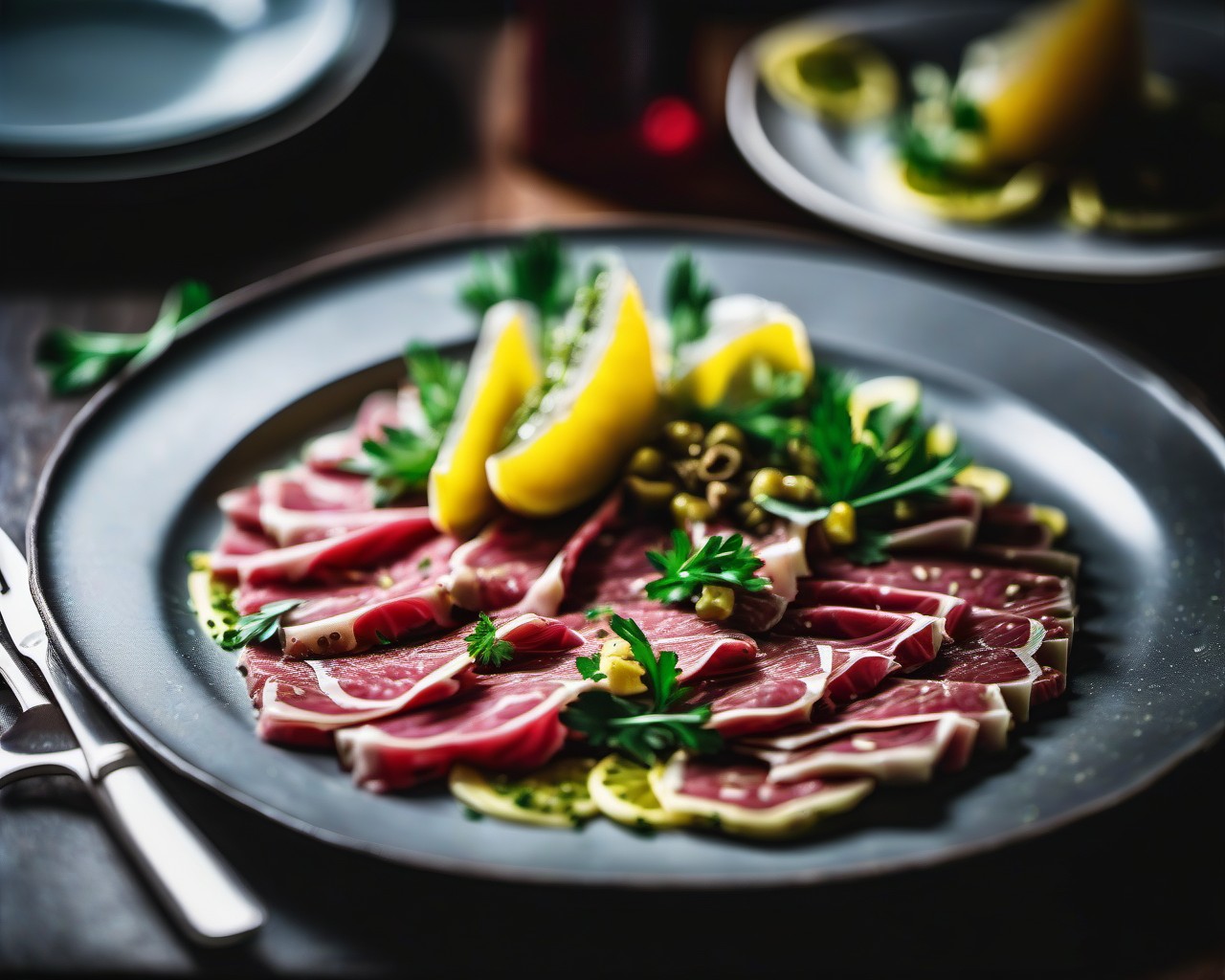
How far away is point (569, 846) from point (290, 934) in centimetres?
40

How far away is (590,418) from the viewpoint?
94.3 inches

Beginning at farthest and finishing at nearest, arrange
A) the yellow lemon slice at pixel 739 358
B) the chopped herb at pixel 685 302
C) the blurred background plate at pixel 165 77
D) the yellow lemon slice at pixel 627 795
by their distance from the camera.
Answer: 1. the blurred background plate at pixel 165 77
2. the chopped herb at pixel 685 302
3. the yellow lemon slice at pixel 739 358
4. the yellow lemon slice at pixel 627 795

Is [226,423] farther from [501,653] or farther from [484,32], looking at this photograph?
[484,32]

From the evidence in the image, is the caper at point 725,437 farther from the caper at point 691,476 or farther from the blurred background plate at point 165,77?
the blurred background plate at point 165,77

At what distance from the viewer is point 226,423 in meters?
2.63

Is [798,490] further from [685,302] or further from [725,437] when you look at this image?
[685,302]

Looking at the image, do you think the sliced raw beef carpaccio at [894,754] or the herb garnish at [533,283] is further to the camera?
the herb garnish at [533,283]

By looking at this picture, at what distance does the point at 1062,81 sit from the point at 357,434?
7.34ft

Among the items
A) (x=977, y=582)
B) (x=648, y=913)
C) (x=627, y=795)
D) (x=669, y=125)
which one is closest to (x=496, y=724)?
(x=627, y=795)

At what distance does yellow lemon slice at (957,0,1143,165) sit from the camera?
3.40m

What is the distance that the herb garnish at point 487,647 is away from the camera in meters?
1.97

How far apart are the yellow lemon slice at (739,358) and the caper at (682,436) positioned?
10cm

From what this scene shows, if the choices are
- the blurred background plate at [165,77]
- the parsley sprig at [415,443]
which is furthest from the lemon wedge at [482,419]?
the blurred background plate at [165,77]

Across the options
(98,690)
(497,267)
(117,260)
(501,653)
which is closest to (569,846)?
(501,653)
